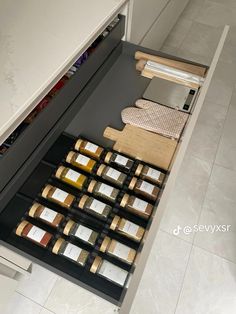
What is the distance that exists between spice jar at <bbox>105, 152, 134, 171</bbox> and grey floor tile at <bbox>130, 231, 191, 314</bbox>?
626 mm

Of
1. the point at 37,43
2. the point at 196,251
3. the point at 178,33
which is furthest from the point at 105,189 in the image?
the point at 178,33

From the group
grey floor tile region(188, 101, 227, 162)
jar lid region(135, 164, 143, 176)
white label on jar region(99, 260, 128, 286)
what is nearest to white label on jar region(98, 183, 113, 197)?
jar lid region(135, 164, 143, 176)

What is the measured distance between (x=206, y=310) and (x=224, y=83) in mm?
1530

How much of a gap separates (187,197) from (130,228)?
78 cm

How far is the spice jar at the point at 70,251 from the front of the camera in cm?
74

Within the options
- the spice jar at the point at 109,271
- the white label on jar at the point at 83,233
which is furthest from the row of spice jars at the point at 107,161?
the spice jar at the point at 109,271

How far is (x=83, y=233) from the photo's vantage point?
0.78 meters

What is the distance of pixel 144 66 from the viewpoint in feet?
3.71

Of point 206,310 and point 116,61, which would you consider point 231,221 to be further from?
point 116,61

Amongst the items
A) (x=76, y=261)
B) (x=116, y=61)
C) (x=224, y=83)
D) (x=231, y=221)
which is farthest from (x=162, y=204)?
(x=224, y=83)

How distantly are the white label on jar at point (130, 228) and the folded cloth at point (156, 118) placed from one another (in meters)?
0.36

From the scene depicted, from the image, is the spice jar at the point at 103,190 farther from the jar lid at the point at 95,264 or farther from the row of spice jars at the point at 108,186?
the jar lid at the point at 95,264

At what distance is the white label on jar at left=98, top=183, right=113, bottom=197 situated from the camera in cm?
84

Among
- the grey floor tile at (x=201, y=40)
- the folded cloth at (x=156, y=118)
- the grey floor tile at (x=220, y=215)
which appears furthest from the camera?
the grey floor tile at (x=201, y=40)
